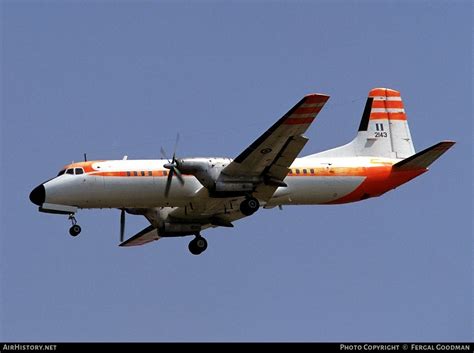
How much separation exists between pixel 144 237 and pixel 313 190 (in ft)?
21.9

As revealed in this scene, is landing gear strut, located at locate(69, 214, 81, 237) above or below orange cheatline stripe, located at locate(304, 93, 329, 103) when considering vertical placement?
below

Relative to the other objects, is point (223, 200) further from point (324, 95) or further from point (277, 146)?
point (324, 95)

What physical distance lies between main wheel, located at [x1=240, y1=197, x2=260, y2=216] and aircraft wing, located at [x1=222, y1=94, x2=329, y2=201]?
0.39 metres

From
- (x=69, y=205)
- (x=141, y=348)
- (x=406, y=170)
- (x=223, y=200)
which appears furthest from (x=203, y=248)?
(x=141, y=348)

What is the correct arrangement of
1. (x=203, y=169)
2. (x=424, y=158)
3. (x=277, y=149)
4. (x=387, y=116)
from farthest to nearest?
(x=387, y=116) < (x=424, y=158) < (x=203, y=169) < (x=277, y=149)

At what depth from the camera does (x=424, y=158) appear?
36156mm

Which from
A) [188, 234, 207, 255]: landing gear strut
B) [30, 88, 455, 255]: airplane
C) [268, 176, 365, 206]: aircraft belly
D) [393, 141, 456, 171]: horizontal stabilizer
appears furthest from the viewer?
[188, 234, 207, 255]: landing gear strut

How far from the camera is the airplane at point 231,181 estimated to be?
1314 inches

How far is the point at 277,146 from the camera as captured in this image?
3300 cm

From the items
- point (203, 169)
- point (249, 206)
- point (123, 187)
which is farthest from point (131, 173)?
point (249, 206)

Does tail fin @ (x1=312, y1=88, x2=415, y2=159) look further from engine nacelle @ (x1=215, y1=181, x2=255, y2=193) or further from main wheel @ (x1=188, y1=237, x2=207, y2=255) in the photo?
main wheel @ (x1=188, y1=237, x2=207, y2=255)

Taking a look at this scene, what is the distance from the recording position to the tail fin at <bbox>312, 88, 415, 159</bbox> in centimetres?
3812

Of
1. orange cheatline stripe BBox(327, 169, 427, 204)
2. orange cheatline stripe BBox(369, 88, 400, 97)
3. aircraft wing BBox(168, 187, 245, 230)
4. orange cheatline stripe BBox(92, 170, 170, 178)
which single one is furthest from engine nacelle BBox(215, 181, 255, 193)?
orange cheatline stripe BBox(369, 88, 400, 97)

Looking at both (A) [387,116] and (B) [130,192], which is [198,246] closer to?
(B) [130,192]
